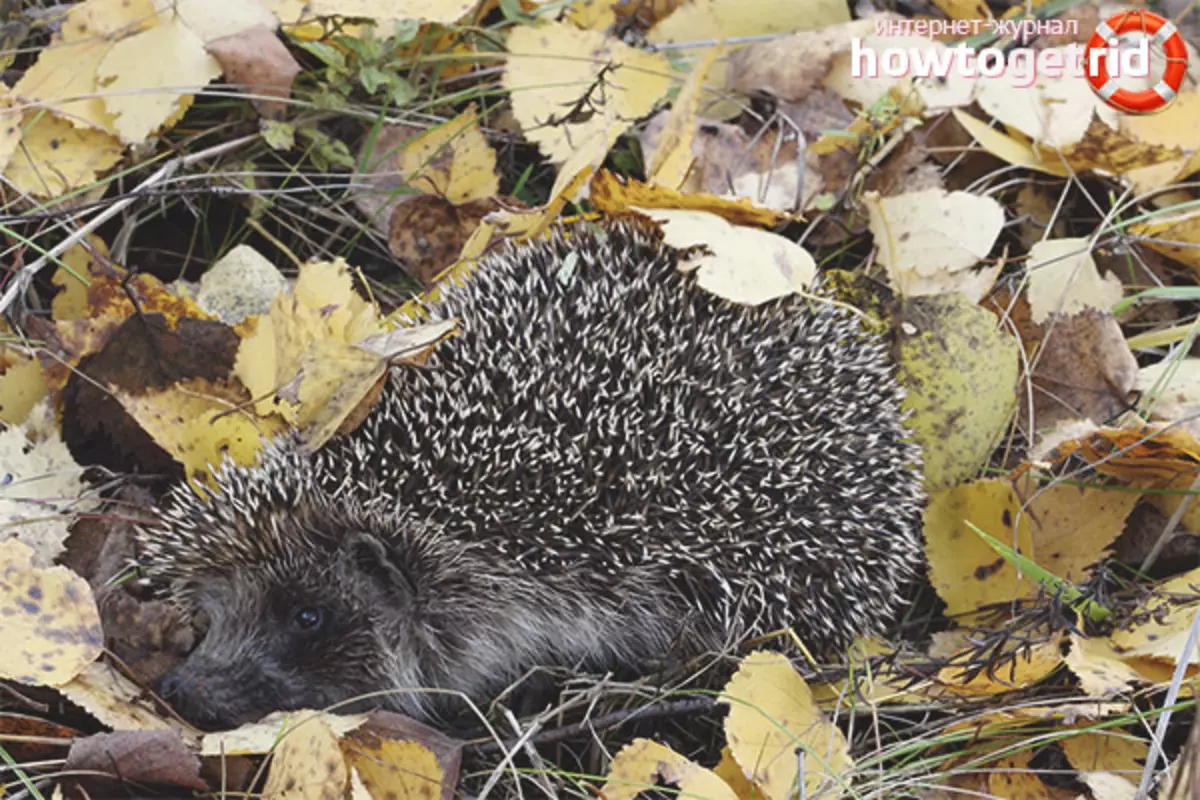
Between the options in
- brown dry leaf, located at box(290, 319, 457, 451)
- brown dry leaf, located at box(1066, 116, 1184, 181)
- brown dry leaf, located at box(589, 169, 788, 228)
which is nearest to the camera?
brown dry leaf, located at box(290, 319, 457, 451)

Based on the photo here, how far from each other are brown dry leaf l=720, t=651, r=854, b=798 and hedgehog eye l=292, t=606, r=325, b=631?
111cm

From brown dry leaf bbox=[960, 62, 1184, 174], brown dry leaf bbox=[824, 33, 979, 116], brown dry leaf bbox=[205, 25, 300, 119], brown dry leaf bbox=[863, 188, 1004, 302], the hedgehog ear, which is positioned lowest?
the hedgehog ear

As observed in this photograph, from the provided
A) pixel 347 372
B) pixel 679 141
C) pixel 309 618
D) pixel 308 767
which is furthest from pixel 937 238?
pixel 308 767

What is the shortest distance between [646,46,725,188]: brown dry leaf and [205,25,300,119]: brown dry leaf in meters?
1.20

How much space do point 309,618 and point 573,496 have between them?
2.55 feet

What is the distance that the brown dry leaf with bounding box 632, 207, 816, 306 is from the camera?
3.12 meters

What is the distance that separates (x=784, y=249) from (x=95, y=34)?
220cm

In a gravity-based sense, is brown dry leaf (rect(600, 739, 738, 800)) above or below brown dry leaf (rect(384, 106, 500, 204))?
below

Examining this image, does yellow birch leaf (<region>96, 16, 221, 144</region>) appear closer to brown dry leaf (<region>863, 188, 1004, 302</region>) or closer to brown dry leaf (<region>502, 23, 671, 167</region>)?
brown dry leaf (<region>502, 23, 671, 167</region>)

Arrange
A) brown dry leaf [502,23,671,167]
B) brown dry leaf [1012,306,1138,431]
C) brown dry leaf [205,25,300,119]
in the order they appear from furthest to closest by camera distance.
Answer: brown dry leaf [502,23,671,167], brown dry leaf [205,25,300,119], brown dry leaf [1012,306,1138,431]

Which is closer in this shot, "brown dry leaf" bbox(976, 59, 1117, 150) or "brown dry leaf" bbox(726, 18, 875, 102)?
"brown dry leaf" bbox(976, 59, 1117, 150)

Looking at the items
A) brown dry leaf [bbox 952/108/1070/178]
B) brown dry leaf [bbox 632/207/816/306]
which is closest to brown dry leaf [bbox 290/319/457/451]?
brown dry leaf [bbox 632/207/816/306]

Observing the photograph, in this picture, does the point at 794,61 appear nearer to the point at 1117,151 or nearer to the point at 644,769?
the point at 1117,151

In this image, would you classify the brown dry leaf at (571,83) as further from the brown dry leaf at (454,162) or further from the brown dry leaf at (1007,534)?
the brown dry leaf at (1007,534)
